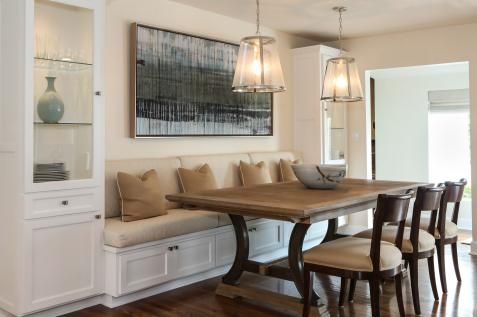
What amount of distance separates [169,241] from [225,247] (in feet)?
2.11

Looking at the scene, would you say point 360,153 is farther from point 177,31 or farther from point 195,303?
point 195,303

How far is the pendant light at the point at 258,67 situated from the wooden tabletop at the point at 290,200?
0.75m

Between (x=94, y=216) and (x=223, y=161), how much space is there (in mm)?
1749

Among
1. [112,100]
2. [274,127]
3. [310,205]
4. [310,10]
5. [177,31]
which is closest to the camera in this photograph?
[310,205]

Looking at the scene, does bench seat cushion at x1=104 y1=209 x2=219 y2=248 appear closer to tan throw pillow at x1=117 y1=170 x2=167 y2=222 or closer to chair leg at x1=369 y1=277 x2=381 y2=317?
tan throw pillow at x1=117 y1=170 x2=167 y2=222

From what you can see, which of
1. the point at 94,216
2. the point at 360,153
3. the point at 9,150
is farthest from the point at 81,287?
the point at 360,153

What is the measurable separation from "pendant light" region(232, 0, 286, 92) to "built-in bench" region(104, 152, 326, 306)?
1.17m

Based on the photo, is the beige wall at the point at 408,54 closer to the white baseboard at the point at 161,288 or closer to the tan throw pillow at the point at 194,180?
the tan throw pillow at the point at 194,180

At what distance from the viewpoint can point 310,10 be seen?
193 inches

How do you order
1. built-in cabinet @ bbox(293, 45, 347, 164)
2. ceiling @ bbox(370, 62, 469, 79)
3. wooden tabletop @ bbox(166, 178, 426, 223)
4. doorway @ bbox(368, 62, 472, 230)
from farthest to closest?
doorway @ bbox(368, 62, 472, 230) < ceiling @ bbox(370, 62, 469, 79) < built-in cabinet @ bbox(293, 45, 347, 164) < wooden tabletop @ bbox(166, 178, 426, 223)

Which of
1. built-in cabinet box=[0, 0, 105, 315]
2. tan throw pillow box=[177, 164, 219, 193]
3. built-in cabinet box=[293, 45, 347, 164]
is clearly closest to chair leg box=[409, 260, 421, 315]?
tan throw pillow box=[177, 164, 219, 193]

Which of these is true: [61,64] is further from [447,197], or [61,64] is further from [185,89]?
[447,197]

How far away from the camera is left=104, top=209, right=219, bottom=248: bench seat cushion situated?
3.39 metres

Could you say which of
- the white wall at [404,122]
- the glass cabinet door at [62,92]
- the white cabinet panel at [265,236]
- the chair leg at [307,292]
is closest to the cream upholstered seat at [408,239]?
the chair leg at [307,292]
